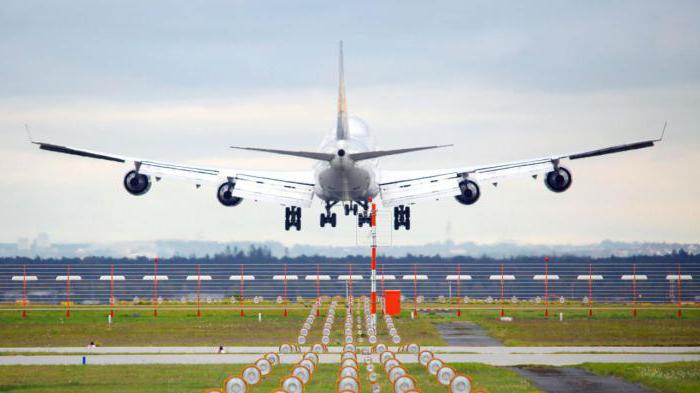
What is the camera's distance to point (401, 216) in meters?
79.7

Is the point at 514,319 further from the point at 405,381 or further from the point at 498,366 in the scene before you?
the point at 405,381

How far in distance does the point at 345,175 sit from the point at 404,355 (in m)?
12.2

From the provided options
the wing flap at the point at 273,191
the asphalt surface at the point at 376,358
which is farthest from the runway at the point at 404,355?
the wing flap at the point at 273,191

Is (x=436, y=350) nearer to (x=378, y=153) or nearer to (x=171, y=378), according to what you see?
(x=378, y=153)

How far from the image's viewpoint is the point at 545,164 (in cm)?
7675

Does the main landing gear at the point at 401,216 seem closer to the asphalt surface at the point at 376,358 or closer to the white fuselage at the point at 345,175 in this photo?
the white fuselage at the point at 345,175

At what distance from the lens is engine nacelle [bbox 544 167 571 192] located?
7506cm

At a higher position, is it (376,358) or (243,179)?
(243,179)

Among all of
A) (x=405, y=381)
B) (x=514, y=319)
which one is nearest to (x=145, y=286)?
(x=514, y=319)

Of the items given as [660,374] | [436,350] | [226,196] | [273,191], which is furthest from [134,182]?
[660,374]

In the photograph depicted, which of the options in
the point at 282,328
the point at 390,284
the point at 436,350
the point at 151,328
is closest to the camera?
the point at 436,350

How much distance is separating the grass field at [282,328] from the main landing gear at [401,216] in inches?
337

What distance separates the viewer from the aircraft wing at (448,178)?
76.4m

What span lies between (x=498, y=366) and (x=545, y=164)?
19.5m
